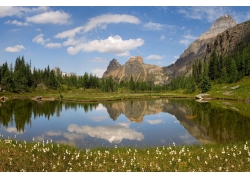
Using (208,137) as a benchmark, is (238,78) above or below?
above

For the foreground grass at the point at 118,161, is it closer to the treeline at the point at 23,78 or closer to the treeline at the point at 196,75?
the treeline at the point at 196,75

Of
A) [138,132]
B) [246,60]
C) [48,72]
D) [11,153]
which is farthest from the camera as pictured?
[48,72]

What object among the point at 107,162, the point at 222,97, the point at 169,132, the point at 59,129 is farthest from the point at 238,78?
the point at 107,162

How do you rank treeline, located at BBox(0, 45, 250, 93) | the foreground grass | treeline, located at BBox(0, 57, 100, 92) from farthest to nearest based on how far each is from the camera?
treeline, located at BBox(0, 57, 100, 92), treeline, located at BBox(0, 45, 250, 93), the foreground grass

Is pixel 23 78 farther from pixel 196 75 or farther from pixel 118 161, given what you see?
pixel 118 161

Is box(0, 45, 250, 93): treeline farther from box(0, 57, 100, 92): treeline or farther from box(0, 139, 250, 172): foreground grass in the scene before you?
box(0, 139, 250, 172): foreground grass

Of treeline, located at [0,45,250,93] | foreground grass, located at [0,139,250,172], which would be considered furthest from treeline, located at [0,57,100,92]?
foreground grass, located at [0,139,250,172]

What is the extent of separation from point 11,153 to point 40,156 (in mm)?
2469

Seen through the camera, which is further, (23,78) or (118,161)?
(23,78)

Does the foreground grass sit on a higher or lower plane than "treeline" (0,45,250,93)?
lower

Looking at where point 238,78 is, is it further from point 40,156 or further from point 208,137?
point 40,156

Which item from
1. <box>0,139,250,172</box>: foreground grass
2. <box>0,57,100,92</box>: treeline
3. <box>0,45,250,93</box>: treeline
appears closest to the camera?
<box>0,139,250,172</box>: foreground grass

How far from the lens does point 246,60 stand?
114 meters

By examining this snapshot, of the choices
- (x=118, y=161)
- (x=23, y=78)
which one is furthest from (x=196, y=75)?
(x=118, y=161)
